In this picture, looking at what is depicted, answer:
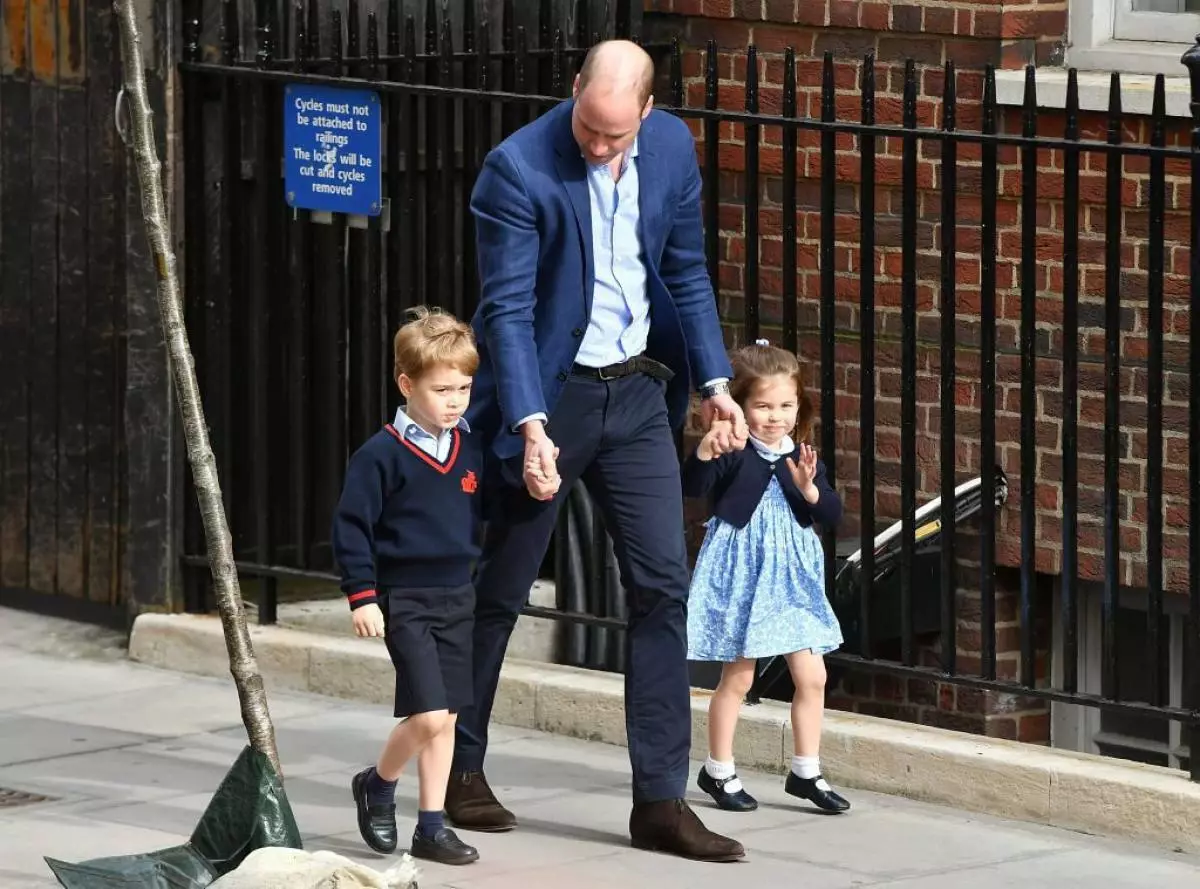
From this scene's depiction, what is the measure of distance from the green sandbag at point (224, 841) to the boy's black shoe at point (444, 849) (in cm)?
48

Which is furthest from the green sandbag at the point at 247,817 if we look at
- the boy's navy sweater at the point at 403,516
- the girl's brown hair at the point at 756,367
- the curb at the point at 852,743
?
the curb at the point at 852,743

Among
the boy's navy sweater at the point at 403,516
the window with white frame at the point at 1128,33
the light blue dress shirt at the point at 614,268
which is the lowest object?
the boy's navy sweater at the point at 403,516

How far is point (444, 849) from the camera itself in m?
6.12

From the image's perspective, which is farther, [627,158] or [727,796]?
[727,796]

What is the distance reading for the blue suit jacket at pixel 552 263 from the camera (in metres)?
6.02

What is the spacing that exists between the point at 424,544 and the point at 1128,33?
2.99 meters

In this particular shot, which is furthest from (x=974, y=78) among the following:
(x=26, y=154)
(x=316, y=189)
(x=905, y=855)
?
(x=26, y=154)

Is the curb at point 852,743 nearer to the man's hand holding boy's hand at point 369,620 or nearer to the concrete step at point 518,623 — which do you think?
the concrete step at point 518,623

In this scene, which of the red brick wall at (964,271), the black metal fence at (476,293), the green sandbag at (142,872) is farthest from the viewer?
the red brick wall at (964,271)

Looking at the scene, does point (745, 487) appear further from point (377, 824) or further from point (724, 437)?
point (377, 824)

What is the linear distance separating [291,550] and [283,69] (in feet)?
5.18

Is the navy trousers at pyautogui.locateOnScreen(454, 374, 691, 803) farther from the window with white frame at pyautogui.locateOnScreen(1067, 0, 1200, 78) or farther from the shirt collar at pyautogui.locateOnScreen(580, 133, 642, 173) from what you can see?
the window with white frame at pyautogui.locateOnScreen(1067, 0, 1200, 78)

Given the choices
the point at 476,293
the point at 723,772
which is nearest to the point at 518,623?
the point at 476,293

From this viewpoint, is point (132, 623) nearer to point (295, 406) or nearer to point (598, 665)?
point (295, 406)
